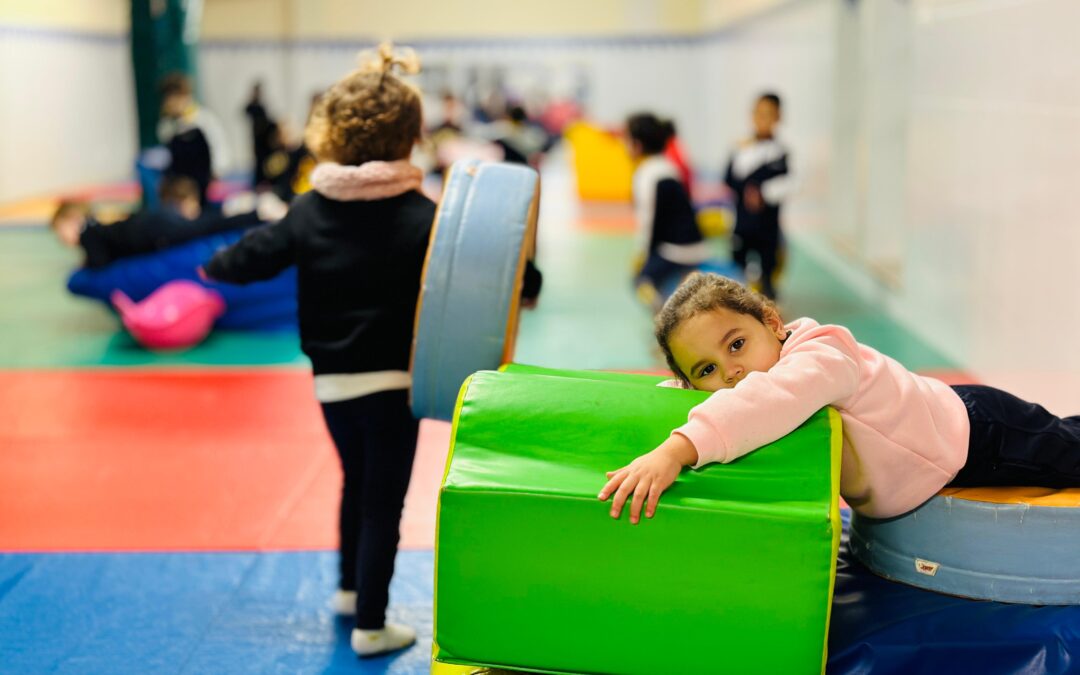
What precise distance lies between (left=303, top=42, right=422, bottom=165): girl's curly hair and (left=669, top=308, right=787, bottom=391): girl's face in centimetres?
113

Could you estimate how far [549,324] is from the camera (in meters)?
8.35

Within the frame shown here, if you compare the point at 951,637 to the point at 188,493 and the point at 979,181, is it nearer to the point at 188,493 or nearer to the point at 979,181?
the point at 188,493

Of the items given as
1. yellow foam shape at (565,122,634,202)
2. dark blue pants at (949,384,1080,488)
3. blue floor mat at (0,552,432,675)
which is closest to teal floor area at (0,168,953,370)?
blue floor mat at (0,552,432,675)

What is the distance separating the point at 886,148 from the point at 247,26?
57.9ft

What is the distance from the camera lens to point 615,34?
24.9 m

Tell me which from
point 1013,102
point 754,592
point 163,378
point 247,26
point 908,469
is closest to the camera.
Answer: point 754,592

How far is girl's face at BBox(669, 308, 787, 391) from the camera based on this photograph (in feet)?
8.84

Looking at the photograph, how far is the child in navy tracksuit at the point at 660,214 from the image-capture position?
7.13 m

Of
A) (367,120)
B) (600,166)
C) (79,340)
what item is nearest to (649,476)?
(367,120)

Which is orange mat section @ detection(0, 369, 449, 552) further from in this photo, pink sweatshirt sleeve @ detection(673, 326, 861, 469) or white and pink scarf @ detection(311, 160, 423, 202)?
pink sweatshirt sleeve @ detection(673, 326, 861, 469)

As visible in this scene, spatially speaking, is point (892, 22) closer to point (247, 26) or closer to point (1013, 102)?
point (1013, 102)

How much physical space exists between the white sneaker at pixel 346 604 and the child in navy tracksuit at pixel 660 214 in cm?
391

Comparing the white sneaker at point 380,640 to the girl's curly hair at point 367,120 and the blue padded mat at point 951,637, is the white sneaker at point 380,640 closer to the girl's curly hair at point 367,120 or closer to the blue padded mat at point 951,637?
the blue padded mat at point 951,637

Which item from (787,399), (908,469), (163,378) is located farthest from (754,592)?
(163,378)
